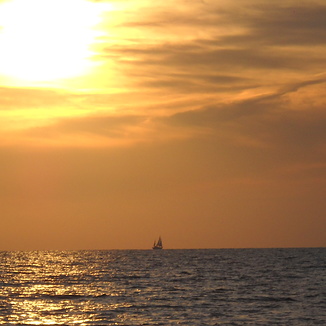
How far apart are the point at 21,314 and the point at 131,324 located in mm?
11303

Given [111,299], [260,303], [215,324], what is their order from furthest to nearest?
A: [111,299] < [260,303] < [215,324]

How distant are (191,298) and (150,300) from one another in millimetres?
4649

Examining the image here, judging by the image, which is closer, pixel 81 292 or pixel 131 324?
pixel 131 324

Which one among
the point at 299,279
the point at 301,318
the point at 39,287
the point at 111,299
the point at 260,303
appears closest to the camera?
the point at 301,318

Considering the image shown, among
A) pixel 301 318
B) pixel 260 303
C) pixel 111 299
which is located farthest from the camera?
pixel 111 299

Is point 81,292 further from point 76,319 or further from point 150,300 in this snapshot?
point 76,319

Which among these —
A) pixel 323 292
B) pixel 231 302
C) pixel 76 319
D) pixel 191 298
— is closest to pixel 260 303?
pixel 231 302

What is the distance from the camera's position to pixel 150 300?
7012cm

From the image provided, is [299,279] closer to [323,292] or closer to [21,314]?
[323,292]

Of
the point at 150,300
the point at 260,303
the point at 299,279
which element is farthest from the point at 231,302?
the point at 299,279

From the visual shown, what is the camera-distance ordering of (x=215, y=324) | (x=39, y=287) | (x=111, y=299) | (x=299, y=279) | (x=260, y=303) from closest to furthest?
(x=215, y=324), (x=260, y=303), (x=111, y=299), (x=39, y=287), (x=299, y=279)

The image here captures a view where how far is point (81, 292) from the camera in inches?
3184

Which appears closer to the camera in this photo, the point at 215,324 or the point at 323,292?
the point at 215,324

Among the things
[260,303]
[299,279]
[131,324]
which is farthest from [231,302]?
[299,279]
